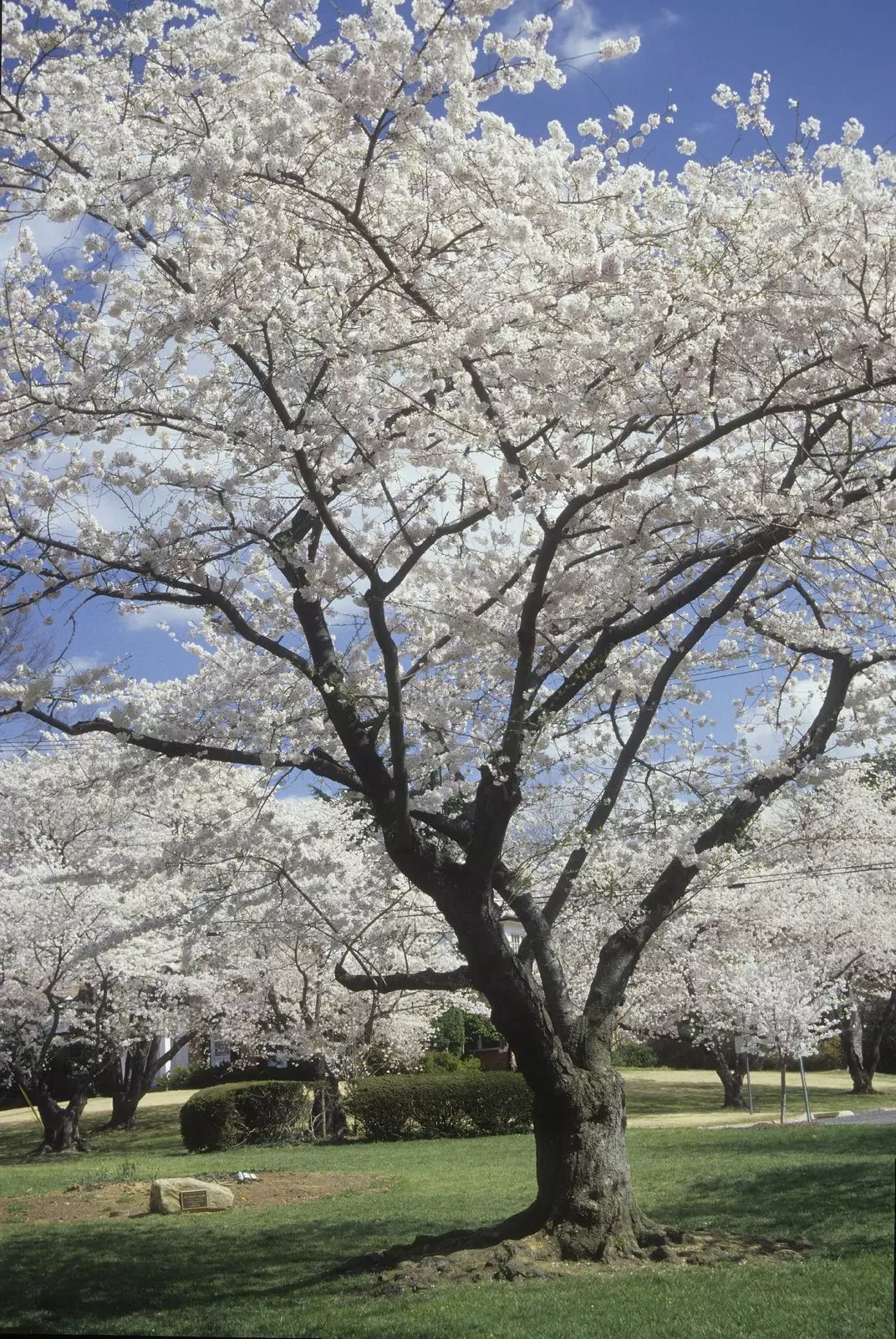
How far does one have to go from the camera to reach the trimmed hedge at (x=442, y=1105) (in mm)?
17391

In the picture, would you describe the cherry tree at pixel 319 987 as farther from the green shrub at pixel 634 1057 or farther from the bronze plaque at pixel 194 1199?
the green shrub at pixel 634 1057

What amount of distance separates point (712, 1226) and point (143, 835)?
1195 cm

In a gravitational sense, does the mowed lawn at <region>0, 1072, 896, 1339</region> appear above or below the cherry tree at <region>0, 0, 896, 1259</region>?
below

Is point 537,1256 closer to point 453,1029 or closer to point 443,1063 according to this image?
point 443,1063

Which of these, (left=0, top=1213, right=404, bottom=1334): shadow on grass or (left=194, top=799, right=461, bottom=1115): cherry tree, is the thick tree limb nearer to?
(left=0, top=1213, right=404, bottom=1334): shadow on grass

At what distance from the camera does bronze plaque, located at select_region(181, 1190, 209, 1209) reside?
1050 centimetres

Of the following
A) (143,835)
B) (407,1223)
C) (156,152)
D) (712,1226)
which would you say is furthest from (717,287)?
(143,835)

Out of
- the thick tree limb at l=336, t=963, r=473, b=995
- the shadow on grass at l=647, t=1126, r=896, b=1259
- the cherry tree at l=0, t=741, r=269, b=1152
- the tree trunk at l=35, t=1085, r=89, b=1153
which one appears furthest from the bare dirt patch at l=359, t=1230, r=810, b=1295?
the tree trunk at l=35, t=1085, r=89, b=1153

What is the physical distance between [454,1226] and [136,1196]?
4286 millimetres

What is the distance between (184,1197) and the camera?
10.5 metres

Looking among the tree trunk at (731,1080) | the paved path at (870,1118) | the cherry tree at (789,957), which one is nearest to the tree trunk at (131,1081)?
the cherry tree at (789,957)

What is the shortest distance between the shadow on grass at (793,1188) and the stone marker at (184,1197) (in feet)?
13.5

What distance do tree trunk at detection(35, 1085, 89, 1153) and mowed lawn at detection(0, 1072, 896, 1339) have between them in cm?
243

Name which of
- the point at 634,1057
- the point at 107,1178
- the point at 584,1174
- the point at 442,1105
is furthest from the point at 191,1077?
the point at 584,1174
